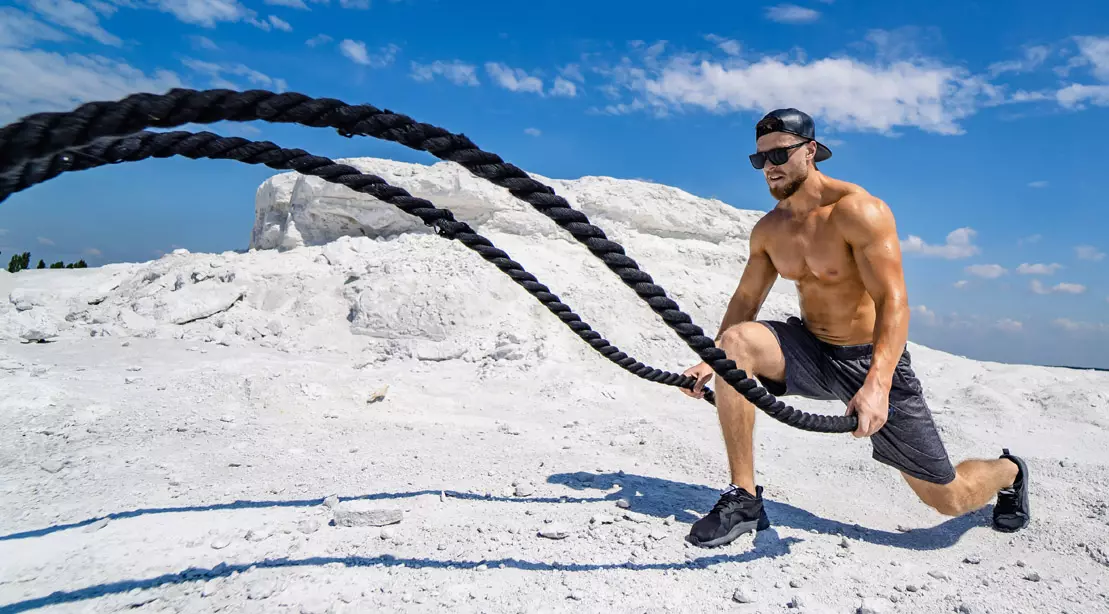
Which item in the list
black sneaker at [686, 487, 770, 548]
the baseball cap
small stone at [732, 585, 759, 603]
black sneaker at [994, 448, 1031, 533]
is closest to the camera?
small stone at [732, 585, 759, 603]

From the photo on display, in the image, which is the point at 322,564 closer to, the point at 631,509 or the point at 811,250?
the point at 631,509

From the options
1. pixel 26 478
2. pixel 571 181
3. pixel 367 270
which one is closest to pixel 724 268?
pixel 571 181

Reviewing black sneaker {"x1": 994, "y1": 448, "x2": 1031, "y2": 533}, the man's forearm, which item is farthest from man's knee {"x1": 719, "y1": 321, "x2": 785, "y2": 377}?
black sneaker {"x1": 994, "y1": 448, "x2": 1031, "y2": 533}

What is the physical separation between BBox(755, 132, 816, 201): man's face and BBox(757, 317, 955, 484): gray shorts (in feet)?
2.25

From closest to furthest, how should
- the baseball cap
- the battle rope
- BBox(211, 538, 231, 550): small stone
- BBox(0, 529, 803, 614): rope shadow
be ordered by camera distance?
the battle rope, BBox(0, 529, 803, 614): rope shadow, BBox(211, 538, 231, 550): small stone, the baseball cap

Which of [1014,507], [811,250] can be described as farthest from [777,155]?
[1014,507]

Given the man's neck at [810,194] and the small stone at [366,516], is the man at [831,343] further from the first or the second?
the small stone at [366,516]

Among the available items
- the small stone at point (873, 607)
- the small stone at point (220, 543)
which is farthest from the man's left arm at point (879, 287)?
the small stone at point (220, 543)

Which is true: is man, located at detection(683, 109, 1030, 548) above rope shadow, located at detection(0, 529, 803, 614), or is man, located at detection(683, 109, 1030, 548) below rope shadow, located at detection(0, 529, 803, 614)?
above

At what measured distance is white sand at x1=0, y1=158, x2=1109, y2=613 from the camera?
214 centimetres

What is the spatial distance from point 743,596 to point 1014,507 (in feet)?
6.48

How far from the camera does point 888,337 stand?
2.53 metres

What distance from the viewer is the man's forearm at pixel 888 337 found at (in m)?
2.50

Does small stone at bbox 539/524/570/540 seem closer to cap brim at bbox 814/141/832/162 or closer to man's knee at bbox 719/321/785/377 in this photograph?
man's knee at bbox 719/321/785/377
